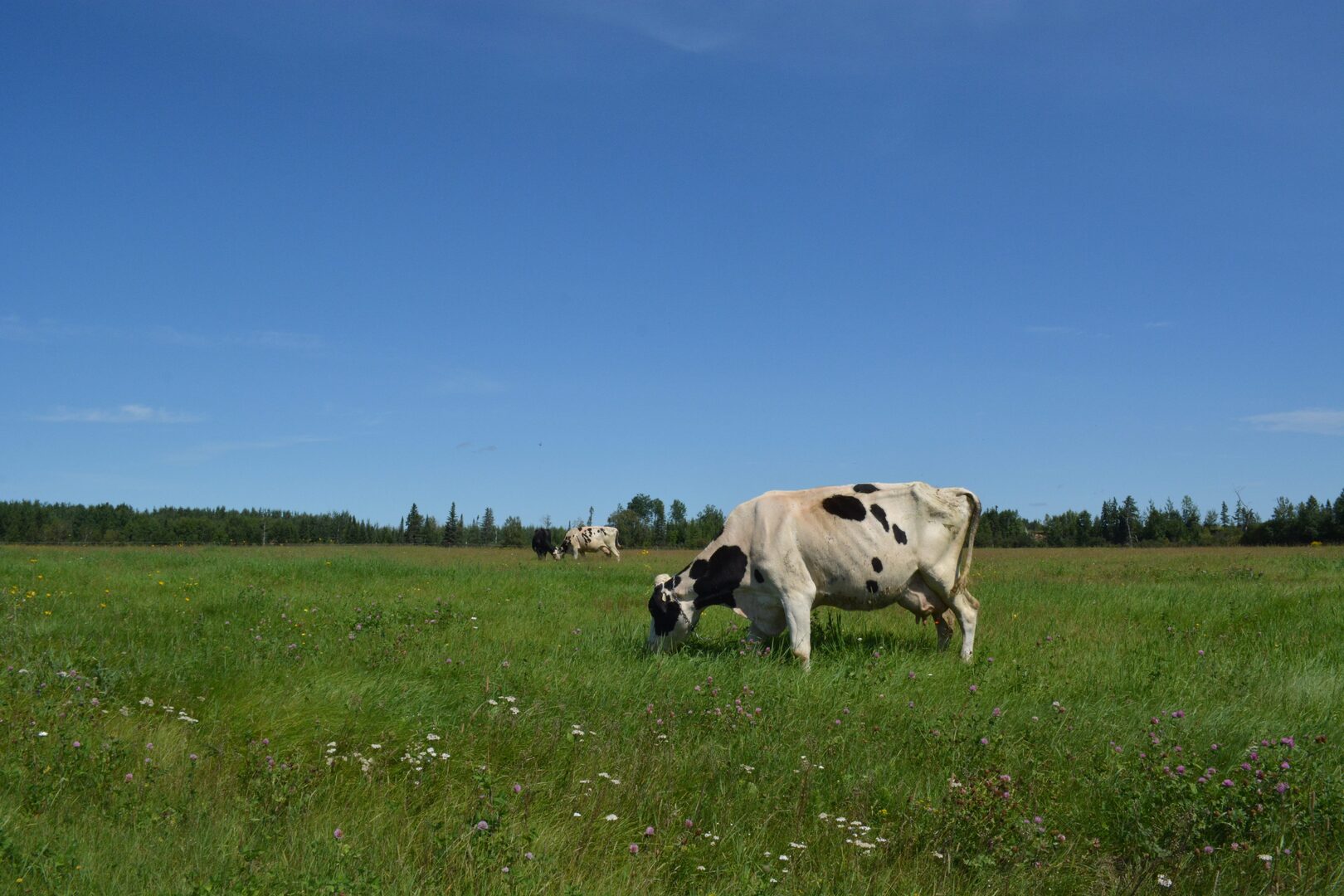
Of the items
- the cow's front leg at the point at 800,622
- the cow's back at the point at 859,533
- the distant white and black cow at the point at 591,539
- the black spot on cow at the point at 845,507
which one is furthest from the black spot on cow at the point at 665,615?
the distant white and black cow at the point at 591,539

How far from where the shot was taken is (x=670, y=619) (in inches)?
455

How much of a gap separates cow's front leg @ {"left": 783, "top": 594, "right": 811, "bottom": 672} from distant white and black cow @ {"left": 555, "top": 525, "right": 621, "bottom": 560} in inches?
1493

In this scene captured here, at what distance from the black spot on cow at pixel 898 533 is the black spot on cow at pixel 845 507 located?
39 cm

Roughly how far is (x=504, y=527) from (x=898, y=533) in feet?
418

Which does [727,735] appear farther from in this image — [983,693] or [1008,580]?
[1008,580]

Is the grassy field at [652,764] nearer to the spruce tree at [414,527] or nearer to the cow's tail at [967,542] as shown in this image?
the cow's tail at [967,542]

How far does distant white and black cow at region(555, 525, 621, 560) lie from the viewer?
4925 centimetres

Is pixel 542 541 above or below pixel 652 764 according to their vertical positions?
above

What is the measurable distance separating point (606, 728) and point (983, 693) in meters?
3.94

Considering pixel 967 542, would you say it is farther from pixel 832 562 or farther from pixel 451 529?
pixel 451 529

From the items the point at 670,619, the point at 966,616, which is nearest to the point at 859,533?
the point at 966,616

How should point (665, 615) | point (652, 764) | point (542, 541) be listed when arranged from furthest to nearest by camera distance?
point (542, 541)
point (665, 615)
point (652, 764)

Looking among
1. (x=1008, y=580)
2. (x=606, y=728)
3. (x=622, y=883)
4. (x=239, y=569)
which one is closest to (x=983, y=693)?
(x=606, y=728)

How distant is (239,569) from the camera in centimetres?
2156
